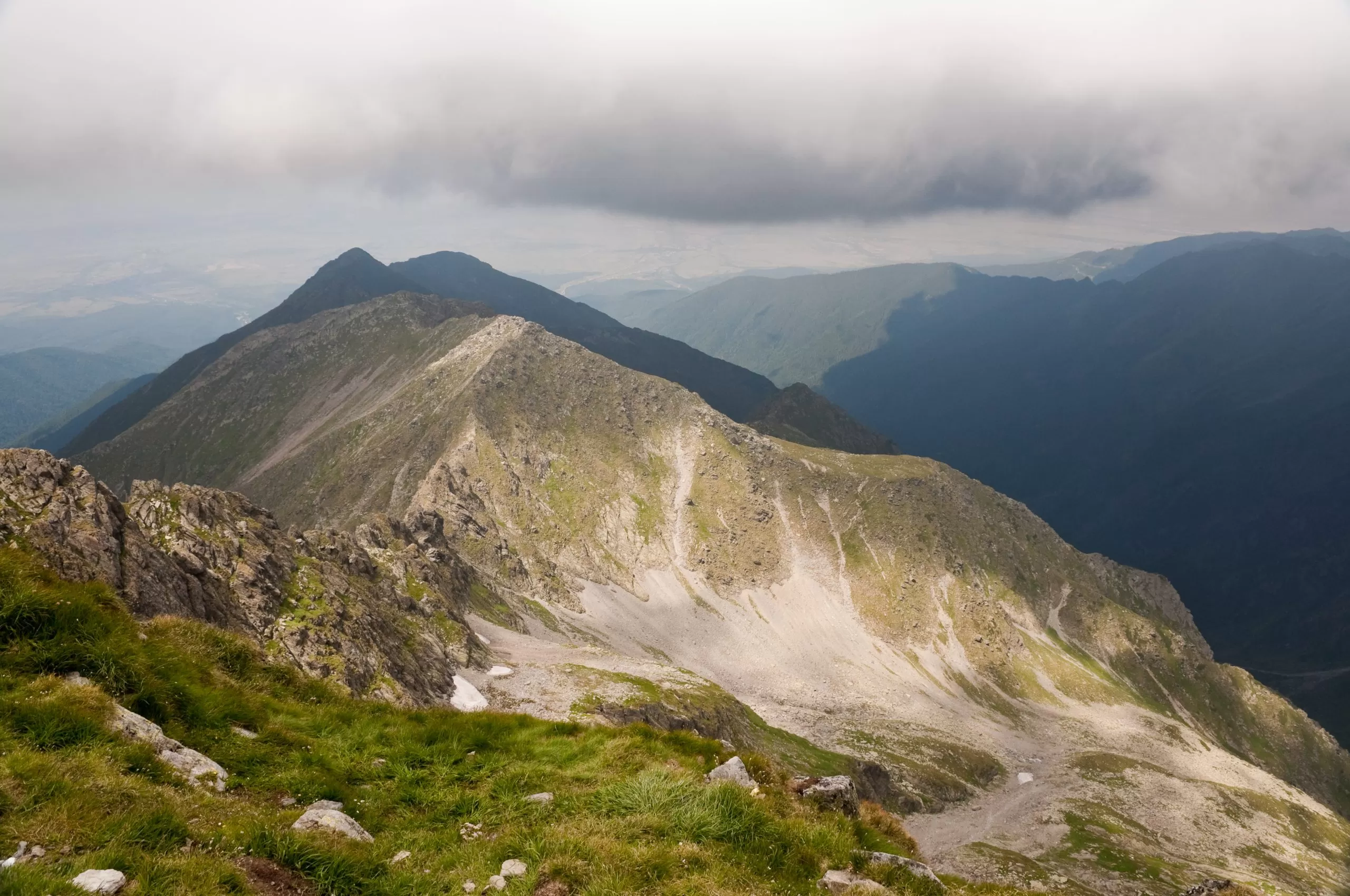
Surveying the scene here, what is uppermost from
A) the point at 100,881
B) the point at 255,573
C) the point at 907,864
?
the point at 100,881

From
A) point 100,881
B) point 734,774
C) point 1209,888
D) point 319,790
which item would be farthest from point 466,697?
point 100,881

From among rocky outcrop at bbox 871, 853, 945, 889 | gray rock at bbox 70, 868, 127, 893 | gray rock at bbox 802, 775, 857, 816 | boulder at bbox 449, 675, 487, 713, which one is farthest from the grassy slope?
boulder at bbox 449, 675, 487, 713

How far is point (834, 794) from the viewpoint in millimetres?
16922

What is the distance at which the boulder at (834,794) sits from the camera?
16359 millimetres

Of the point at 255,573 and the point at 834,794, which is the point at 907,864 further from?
the point at 255,573

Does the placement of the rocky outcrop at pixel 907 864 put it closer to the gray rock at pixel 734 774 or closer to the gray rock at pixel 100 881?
the gray rock at pixel 734 774

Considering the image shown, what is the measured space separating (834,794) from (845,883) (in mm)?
4680

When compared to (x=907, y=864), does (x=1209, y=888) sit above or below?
below

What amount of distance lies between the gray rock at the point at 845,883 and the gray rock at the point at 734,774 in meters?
2.63

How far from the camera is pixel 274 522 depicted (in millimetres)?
99312

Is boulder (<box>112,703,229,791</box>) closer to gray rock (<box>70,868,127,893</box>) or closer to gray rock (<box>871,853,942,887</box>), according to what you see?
gray rock (<box>70,868,127,893</box>)

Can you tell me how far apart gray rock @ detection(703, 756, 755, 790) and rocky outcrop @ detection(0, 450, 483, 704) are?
19336 mm

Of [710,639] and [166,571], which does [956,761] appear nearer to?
[710,639]

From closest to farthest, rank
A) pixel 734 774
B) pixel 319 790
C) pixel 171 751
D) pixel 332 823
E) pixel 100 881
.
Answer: pixel 100 881 < pixel 332 823 < pixel 171 751 < pixel 319 790 < pixel 734 774
